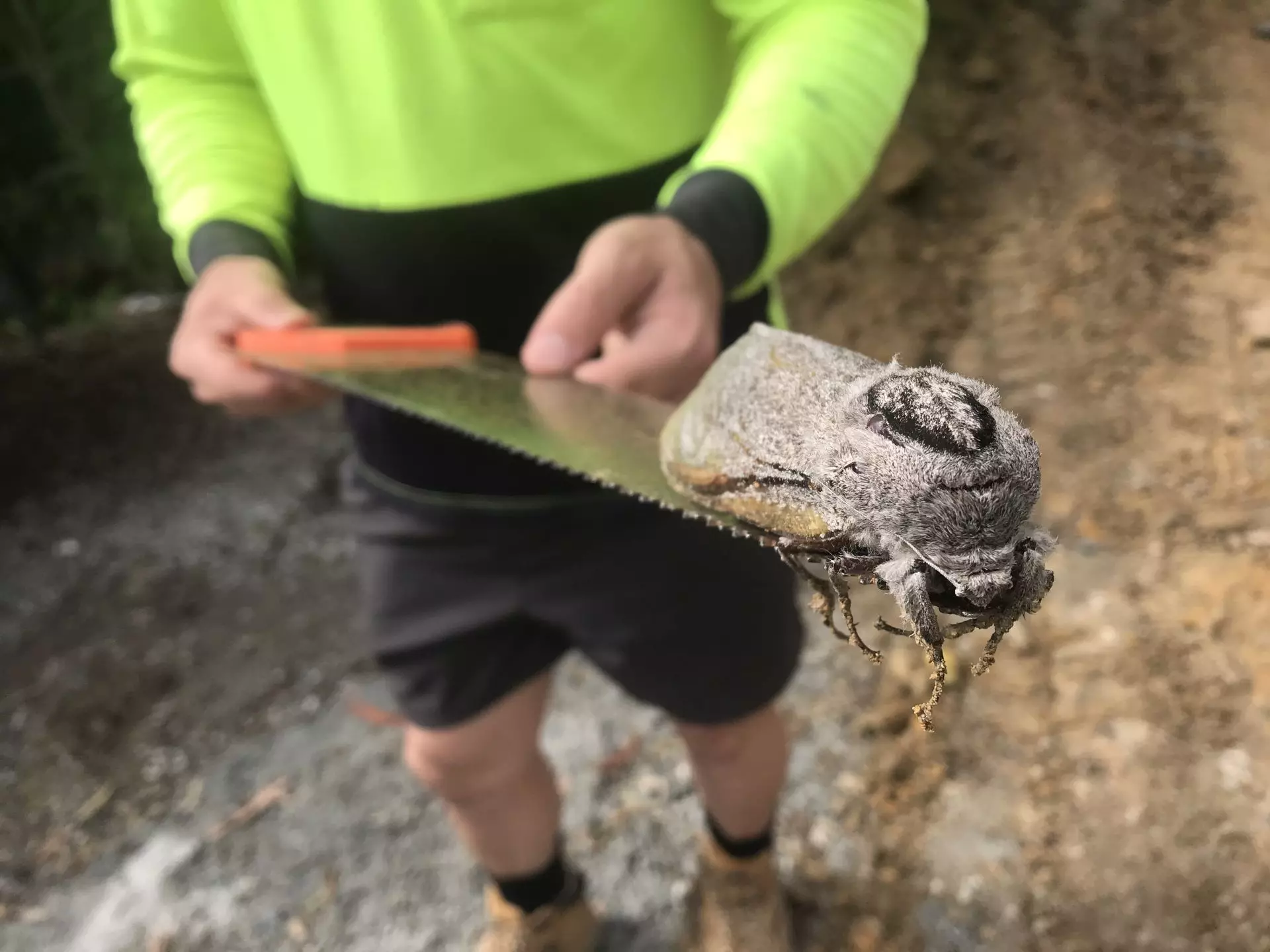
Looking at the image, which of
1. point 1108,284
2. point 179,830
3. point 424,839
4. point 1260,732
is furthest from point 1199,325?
point 179,830

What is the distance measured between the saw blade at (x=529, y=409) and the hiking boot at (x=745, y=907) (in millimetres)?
741

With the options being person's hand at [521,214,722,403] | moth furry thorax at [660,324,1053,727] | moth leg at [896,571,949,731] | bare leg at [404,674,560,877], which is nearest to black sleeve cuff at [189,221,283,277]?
person's hand at [521,214,722,403]

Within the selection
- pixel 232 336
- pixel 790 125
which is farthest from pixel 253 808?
pixel 790 125

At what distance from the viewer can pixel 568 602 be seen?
0.96 metres

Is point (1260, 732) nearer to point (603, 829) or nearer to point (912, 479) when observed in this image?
point (603, 829)

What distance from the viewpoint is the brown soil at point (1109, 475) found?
1.13m

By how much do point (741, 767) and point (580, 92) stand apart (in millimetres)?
743

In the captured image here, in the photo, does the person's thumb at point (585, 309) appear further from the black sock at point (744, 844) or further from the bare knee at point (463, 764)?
the black sock at point (744, 844)

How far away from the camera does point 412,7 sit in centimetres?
78

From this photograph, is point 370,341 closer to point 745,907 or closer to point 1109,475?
point 745,907

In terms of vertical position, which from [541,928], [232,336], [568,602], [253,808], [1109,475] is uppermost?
[232,336]

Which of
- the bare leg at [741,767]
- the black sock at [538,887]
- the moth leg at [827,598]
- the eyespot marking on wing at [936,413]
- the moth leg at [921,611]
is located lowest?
the black sock at [538,887]

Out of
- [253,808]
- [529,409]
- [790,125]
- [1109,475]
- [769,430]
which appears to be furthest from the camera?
[253,808]

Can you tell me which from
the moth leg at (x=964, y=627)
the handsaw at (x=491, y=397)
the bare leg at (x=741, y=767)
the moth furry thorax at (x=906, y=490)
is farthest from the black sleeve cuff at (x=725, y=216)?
the bare leg at (x=741, y=767)
